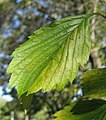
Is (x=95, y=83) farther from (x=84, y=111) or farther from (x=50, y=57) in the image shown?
(x=50, y=57)

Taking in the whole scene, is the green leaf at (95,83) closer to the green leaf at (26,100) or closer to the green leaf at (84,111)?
the green leaf at (84,111)

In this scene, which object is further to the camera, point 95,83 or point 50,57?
point 95,83

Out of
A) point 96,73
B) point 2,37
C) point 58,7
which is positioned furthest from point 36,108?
point 96,73

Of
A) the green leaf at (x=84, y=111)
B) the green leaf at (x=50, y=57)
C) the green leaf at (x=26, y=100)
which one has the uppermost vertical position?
the green leaf at (x=50, y=57)

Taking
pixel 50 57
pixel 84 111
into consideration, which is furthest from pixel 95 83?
pixel 50 57

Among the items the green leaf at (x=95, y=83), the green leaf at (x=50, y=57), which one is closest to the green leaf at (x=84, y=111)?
the green leaf at (x=95, y=83)

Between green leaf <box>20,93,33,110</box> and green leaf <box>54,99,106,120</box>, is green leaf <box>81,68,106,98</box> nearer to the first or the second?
green leaf <box>54,99,106,120</box>

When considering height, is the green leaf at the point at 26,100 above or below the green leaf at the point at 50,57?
below
